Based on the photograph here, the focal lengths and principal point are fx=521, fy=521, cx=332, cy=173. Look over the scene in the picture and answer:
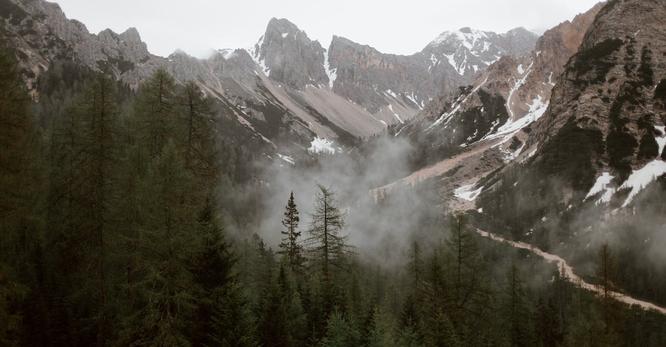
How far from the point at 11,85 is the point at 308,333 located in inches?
800

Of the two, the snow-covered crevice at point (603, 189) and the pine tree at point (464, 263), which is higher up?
the snow-covered crevice at point (603, 189)

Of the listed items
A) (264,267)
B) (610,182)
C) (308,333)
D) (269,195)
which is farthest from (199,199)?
(610,182)

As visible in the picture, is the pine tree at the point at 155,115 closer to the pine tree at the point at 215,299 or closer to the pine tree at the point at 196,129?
the pine tree at the point at 196,129

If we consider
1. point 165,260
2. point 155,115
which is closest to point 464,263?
point 165,260

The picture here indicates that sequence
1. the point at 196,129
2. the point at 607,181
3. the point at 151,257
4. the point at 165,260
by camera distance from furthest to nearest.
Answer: the point at 607,181 → the point at 196,129 → the point at 151,257 → the point at 165,260

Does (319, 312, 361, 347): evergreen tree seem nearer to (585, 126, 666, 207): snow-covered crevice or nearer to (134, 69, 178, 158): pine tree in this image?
(134, 69, 178, 158): pine tree

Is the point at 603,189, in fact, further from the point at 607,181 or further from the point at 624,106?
the point at 624,106

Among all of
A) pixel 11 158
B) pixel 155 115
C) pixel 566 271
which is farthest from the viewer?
pixel 566 271

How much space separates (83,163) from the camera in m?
27.5

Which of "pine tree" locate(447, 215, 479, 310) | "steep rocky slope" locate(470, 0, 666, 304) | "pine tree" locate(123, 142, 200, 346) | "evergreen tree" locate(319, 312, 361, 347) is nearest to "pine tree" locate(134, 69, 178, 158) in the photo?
"pine tree" locate(123, 142, 200, 346)

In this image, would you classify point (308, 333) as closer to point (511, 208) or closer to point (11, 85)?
point (11, 85)

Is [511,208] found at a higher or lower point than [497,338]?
higher

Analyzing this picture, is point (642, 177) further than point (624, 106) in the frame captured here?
No

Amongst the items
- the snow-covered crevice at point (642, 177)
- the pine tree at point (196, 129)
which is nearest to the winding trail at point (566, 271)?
the snow-covered crevice at point (642, 177)
